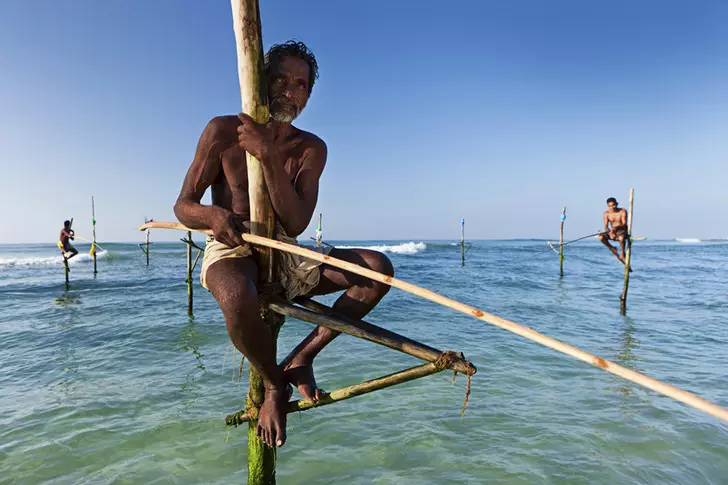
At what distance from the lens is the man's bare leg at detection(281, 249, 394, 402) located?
2.23m

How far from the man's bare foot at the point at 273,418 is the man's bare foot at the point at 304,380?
0.07 m

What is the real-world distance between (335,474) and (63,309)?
13256 millimetres

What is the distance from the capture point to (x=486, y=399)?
555cm

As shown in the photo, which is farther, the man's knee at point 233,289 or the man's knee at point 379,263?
the man's knee at point 379,263

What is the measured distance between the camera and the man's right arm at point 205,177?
198 cm

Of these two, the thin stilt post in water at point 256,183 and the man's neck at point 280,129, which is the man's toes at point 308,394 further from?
the man's neck at point 280,129

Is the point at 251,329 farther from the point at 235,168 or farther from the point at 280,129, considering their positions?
the point at 280,129

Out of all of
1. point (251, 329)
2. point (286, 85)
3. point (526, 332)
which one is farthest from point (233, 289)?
point (526, 332)

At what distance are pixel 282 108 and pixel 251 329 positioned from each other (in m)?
1.11

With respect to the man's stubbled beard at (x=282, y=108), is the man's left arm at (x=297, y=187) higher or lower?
lower

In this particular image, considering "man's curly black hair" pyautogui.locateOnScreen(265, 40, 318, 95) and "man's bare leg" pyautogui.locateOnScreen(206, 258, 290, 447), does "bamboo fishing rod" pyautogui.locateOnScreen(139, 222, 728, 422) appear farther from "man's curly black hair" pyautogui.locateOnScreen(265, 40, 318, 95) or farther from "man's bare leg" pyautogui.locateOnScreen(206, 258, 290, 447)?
"man's curly black hair" pyautogui.locateOnScreen(265, 40, 318, 95)

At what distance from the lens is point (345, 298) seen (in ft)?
7.65

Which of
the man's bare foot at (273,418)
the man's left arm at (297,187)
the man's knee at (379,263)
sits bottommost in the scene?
the man's bare foot at (273,418)

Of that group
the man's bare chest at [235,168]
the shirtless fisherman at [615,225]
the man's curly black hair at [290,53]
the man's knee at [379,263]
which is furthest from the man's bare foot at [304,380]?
→ the shirtless fisherman at [615,225]
